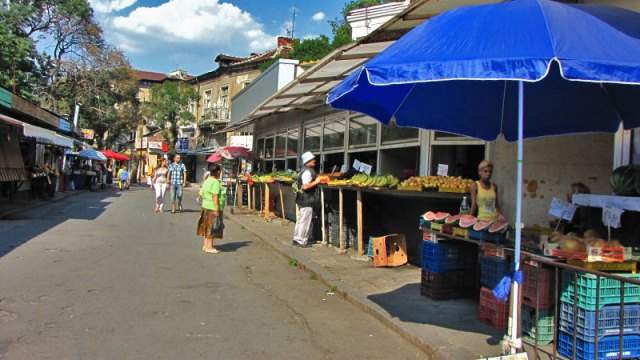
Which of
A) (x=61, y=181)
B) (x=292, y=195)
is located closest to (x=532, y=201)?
(x=292, y=195)

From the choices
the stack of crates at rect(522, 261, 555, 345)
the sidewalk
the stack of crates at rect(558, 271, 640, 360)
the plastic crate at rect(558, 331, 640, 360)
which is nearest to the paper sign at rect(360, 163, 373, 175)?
the sidewalk

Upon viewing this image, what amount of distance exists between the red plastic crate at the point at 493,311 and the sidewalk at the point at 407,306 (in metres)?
0.09

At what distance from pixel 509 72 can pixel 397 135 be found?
20.8 feet

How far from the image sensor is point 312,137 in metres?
14.9

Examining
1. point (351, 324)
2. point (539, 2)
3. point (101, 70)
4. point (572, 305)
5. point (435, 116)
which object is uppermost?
point (101, 70)

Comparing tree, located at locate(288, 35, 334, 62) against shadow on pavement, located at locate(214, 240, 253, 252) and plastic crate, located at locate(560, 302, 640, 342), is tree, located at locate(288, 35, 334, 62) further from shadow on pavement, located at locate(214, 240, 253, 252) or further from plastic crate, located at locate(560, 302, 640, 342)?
plastic crate, located at locate(560, 302, 640, 342)

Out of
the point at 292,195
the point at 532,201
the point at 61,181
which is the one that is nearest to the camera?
the point at 532,201

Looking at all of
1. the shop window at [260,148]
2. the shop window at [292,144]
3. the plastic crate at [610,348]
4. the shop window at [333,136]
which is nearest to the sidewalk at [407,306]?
the plastic crate at [610,348]

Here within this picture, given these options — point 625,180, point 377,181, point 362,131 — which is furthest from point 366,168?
point 625,180

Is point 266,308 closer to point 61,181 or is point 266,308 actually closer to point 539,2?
point 539,2

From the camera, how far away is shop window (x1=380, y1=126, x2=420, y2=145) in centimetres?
888

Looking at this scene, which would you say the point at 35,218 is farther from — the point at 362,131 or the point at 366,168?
the point at 366,168

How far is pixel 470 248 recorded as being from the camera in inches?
253

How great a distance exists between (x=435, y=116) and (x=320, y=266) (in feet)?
12.7
